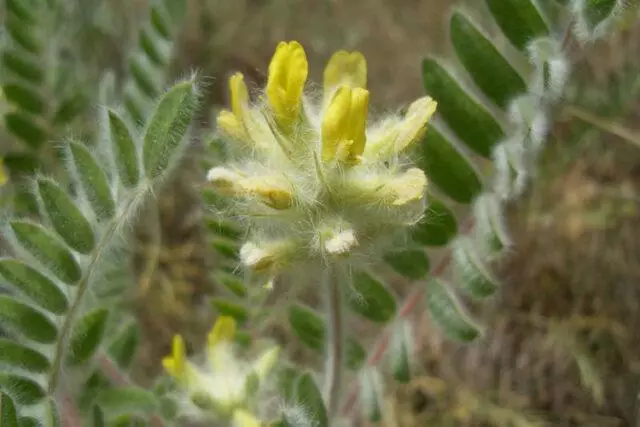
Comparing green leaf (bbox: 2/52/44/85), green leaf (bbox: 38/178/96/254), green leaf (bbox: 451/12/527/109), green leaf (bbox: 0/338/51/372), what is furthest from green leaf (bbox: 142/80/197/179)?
green leaf (bbox: 2/52/44/85)

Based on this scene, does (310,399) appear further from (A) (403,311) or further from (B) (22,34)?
(B) (22,34)

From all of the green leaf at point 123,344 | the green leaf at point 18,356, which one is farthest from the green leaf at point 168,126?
the green leaf at point 123,344

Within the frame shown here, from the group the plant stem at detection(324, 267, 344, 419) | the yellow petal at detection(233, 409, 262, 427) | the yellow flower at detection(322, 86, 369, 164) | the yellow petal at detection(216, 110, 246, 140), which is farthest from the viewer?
the yellow petal at detection(233, 409, 262, 427)

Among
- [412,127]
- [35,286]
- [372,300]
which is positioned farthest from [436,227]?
[35,286]

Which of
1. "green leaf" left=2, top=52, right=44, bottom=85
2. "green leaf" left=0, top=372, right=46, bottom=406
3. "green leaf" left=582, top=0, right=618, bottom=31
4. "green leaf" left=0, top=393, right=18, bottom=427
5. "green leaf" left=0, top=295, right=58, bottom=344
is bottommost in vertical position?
"green leaf" left=0, top=393, right=18, bottom=427

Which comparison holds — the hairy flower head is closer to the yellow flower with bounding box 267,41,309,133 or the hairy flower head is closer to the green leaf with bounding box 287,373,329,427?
the yellow flower with bounding box 267,41,309,133

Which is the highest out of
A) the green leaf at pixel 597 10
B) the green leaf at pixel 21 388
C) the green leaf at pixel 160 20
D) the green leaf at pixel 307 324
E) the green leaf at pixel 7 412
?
the green leaf at pixel 160 20

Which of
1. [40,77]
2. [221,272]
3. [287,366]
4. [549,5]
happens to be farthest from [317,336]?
[40,77]

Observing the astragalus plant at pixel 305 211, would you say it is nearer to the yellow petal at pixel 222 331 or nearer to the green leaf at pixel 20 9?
the yellow petal at pixel 222 331
